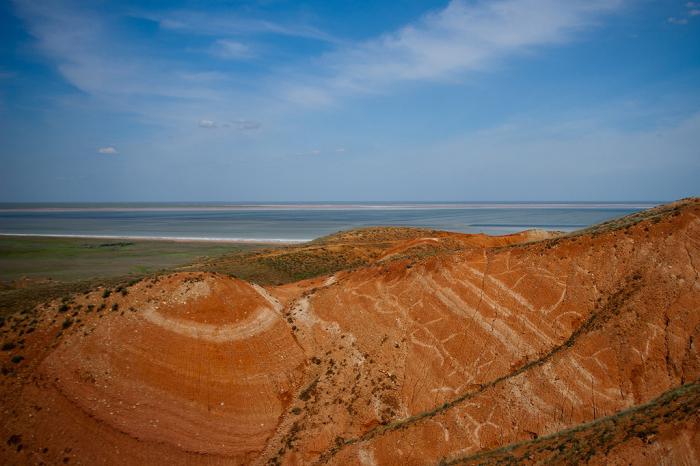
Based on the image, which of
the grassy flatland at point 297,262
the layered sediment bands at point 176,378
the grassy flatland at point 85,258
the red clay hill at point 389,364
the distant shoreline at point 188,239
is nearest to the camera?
the red clay hill at point 389,364

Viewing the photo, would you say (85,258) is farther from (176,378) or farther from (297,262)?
(176,378)

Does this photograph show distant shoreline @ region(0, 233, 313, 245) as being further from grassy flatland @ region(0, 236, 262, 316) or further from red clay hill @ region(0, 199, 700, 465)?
red clay hill @ region(0, 199, 700, 465)

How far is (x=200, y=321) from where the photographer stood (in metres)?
21.5

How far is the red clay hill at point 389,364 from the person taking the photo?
16.5 meters

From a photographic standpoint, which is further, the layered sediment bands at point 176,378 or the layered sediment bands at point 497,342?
the layered sediment bands at point 497,342

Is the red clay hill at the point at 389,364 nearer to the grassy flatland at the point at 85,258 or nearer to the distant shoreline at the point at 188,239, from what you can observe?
the grassy flatland at the point at 85,258

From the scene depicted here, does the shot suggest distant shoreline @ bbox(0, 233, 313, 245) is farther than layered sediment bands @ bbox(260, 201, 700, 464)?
Yes

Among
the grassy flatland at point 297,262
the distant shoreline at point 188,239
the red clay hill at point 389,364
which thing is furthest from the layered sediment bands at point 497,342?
the distant shoreline at point 188,239

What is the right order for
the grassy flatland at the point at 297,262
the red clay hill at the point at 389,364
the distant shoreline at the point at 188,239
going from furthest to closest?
the distant shoreline at the point at 188,239, the grassy flatland at the point at 297,262, the red clay hill at the point at 389,364

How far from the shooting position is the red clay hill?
54.3 ft

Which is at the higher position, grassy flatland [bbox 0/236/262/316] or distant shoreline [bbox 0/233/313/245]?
distant shoreline [bbox 0/233/313/245]

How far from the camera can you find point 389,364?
21.5 m

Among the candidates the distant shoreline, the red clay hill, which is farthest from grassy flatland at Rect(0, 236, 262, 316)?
the red clay hill

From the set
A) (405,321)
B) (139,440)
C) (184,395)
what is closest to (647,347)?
(405,321)
